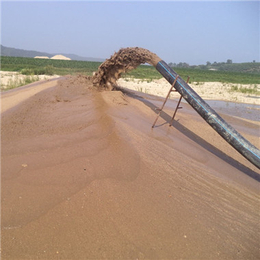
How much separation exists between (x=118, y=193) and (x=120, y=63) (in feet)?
17.1

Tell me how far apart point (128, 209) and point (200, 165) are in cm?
170

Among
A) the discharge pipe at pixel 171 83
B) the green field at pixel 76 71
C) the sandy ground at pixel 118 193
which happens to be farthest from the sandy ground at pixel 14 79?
the sandy ground at pixel 118 193

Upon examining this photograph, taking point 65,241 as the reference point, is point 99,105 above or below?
above

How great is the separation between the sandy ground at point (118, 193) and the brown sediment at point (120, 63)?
8.08ft

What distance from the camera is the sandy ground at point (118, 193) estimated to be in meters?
2.06

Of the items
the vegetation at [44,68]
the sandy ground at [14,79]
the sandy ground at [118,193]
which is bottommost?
the sandy ground at [118,193]

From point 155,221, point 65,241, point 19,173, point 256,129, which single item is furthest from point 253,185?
point 256,129

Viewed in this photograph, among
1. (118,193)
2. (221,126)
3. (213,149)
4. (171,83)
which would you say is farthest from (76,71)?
(118,193)

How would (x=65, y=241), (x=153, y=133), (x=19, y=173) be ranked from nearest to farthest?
(x=65, y=241)
(x=19, y=173)
(x=153, y=133)

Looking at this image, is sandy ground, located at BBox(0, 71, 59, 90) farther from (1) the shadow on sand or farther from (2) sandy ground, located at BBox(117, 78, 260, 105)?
(1) the shadow on sand

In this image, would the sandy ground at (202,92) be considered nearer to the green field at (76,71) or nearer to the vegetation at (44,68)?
the green field at (76,71)

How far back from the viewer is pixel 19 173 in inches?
112

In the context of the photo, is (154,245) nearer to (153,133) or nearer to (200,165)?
(200,165)

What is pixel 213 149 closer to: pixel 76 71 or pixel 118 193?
pixel 118 193
